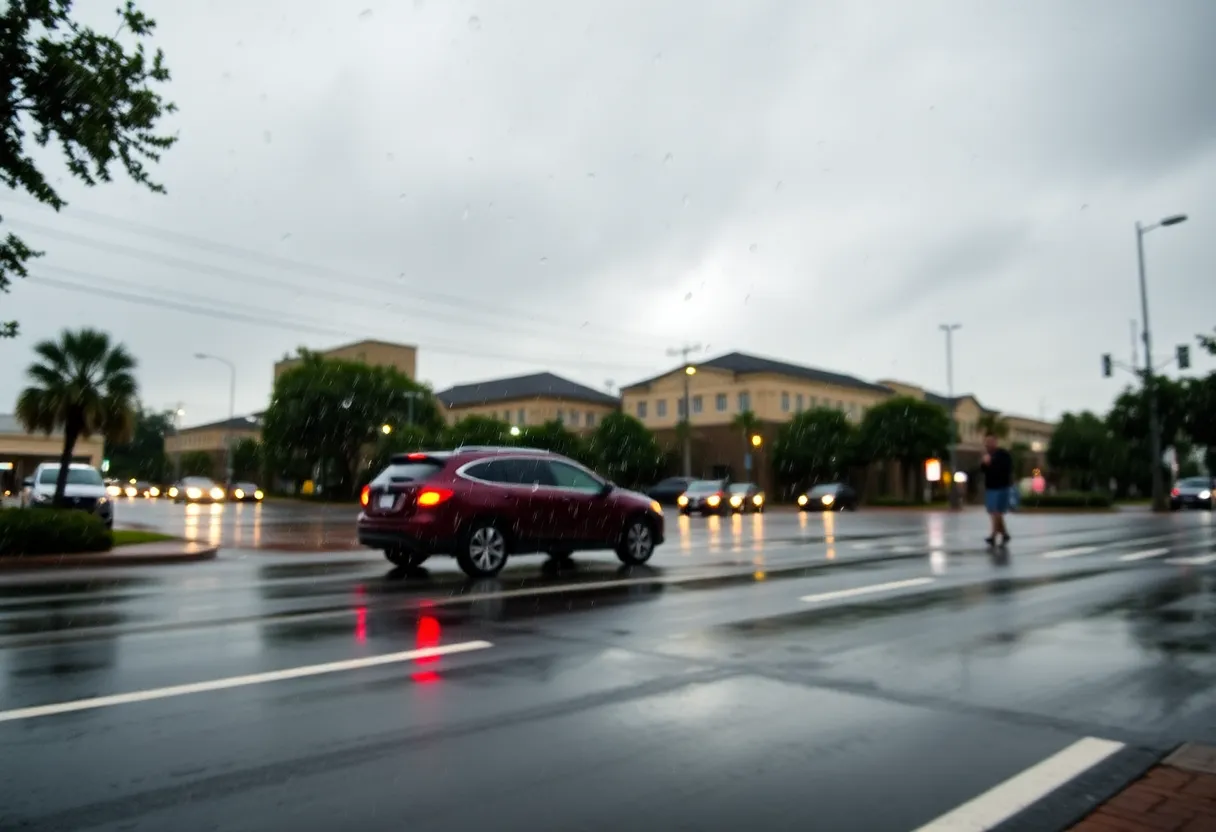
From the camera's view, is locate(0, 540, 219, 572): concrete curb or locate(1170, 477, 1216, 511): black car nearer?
locate(0, 540, 219, 572): concrete curb

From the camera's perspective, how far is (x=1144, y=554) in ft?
48.7

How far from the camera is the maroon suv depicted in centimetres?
1158

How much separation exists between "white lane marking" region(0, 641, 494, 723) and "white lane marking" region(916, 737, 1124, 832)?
Answer: 149 inches

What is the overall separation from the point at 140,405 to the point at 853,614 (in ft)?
71.8

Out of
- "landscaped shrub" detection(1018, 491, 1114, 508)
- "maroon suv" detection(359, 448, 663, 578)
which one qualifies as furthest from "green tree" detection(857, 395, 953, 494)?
"maroon suv" detection(359, 448, 663, 578)

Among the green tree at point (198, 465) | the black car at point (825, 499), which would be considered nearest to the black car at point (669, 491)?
the black car at point (825, 499)

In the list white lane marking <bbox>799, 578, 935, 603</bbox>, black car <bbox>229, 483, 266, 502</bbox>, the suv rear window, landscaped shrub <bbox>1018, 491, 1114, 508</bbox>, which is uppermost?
black car <bbox>229, 483, 266, 502</bbox>

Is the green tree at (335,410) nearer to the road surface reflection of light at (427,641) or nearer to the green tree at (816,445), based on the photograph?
the green tree at (816,445)

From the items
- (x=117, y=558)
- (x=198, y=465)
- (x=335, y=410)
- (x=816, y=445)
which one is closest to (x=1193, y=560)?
(x=117, y=558)

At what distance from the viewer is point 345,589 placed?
34.9 ft

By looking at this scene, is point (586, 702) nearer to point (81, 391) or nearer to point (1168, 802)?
point (1168, 802)

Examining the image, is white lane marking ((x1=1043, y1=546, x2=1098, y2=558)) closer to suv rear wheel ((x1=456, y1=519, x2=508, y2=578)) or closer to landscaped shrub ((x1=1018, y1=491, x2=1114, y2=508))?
suv rear wheel ((x1=456, y1=519, x2=508, y2=578))

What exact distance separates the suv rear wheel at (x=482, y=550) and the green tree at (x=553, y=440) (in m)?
45.2

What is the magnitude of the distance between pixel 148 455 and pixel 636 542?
136 meters
